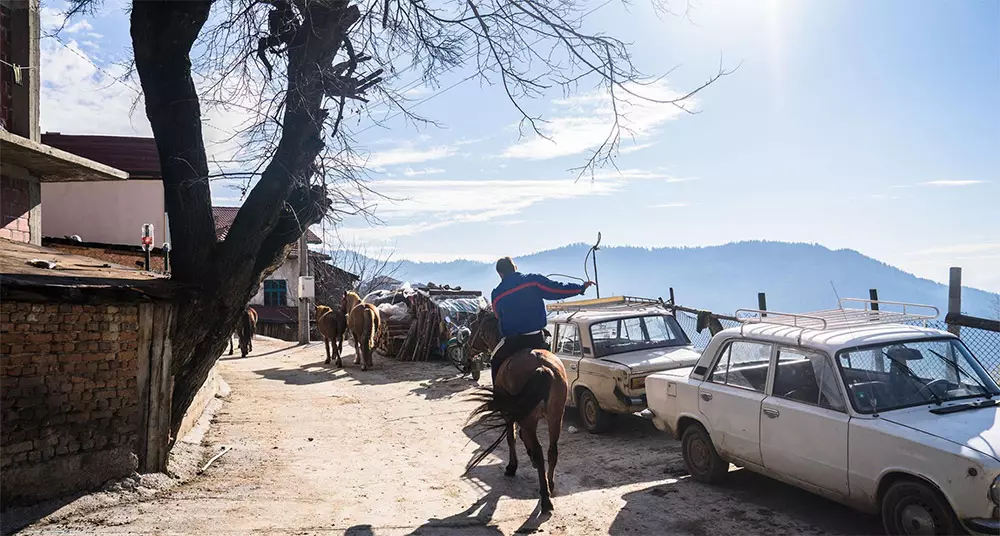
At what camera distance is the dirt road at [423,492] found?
578 cm

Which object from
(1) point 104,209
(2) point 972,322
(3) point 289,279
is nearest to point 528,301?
(2) point 972,322

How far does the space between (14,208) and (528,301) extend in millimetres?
8183

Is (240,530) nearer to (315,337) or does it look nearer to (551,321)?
(551,321)

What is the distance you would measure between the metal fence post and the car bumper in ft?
15.9

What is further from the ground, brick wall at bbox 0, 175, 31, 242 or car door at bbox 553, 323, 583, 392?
brick wall at bbox 0, 175, 31, 242

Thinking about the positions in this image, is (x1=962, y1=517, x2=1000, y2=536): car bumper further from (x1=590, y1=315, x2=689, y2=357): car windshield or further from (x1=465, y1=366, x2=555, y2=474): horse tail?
(x1=590, y1=315, x2=689, y2=357): car windshield

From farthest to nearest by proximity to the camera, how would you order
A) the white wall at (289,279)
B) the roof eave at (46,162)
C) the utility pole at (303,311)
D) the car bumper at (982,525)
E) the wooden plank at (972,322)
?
the white wall at (289,279), the utility pole at (303,311), the roof eave at (46,162), the wooden plank at (972,322), the car bumper at (982,525)

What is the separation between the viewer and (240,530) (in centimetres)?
→ 564

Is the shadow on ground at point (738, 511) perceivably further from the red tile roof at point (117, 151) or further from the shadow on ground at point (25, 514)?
the red tile roof at point (117, 151)

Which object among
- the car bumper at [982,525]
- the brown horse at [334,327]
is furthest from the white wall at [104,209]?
the car bumper at [982,525]

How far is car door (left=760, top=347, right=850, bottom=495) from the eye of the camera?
5.51 meters

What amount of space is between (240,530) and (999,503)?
561 cm

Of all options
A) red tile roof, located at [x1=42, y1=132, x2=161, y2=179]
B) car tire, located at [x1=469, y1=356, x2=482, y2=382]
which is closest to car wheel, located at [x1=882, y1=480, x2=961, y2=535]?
car tire, located at [x1=469, y1=356, x2=482, y2=382]

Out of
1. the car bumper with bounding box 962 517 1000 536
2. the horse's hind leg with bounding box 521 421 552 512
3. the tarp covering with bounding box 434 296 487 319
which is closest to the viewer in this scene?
the car bumper with bounding box 962 517 1000 536
